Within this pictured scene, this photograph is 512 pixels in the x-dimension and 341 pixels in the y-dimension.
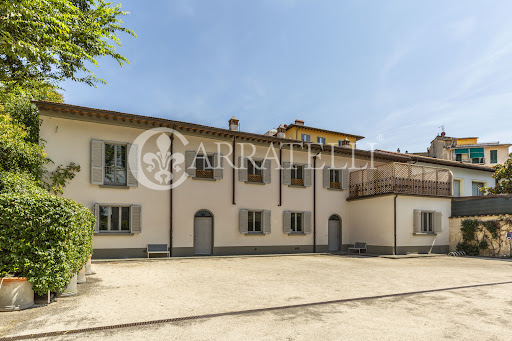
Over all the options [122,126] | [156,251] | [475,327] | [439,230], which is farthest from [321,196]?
[475,327]

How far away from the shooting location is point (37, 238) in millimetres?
6387

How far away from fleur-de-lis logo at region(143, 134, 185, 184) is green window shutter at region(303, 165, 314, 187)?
7.80 metres

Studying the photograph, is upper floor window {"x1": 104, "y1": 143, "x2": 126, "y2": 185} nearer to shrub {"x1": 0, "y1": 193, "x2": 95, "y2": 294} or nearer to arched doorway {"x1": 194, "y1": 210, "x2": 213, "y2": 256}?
arched doorway {"x1": 194, "y1": 210, "x2": 213, "y2": 256}

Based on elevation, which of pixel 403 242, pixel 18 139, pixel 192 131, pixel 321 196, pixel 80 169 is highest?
pixel 192 131

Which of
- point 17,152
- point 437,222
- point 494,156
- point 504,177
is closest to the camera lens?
point 17,152

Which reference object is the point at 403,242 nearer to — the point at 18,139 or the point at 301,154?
the point at 301,154

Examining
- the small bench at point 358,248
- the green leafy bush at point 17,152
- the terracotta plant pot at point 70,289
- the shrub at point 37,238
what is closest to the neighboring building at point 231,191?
the small bench at point 358,248

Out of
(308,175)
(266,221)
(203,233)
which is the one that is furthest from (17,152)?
(308,175)

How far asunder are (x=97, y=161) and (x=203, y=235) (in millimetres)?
6372

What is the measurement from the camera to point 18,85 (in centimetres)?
1064

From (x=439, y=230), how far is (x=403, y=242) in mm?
3037

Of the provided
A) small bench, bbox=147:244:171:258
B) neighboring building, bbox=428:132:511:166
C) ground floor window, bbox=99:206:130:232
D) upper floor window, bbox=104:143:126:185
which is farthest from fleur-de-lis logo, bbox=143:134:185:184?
neighboring building, bbox=428:132:511:166

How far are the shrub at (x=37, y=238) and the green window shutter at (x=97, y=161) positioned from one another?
8.45 metres

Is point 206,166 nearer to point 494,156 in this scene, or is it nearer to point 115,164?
point 115,164
